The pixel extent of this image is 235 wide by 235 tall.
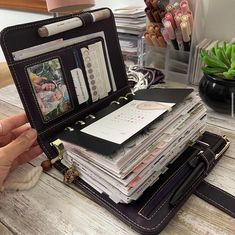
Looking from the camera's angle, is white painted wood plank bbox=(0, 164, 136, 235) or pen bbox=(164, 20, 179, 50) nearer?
white painted wood plank bbox=(0, 164, 136, 235)

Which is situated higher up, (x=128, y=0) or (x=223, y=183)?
(x=128, y=0)

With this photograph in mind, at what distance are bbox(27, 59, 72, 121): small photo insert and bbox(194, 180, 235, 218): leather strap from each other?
1.10ft

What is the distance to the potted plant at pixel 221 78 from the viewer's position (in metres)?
0.73

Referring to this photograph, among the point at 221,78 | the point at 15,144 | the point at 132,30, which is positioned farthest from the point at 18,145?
the point at 132,30

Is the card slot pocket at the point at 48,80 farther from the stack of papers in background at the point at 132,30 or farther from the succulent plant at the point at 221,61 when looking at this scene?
the stack of papers in background at the point at 132,30

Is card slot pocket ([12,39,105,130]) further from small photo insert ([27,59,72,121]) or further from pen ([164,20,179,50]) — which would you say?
pen ([164,20,179,50])

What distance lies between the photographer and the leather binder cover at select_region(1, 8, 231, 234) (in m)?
0.46

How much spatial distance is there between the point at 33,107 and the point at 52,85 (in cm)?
7

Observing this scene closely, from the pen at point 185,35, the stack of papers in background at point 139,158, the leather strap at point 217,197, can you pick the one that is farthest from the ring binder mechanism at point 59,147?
the pen at point 185,35

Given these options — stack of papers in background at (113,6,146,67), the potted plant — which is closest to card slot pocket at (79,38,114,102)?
the potted plant

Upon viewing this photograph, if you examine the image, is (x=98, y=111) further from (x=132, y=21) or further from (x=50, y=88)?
(x=132, y=21)

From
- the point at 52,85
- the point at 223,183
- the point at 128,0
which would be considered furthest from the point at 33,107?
the point at 128,0

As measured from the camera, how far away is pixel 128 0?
51.3 inches

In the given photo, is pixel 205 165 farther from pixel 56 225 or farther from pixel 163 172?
pixel 56 225
